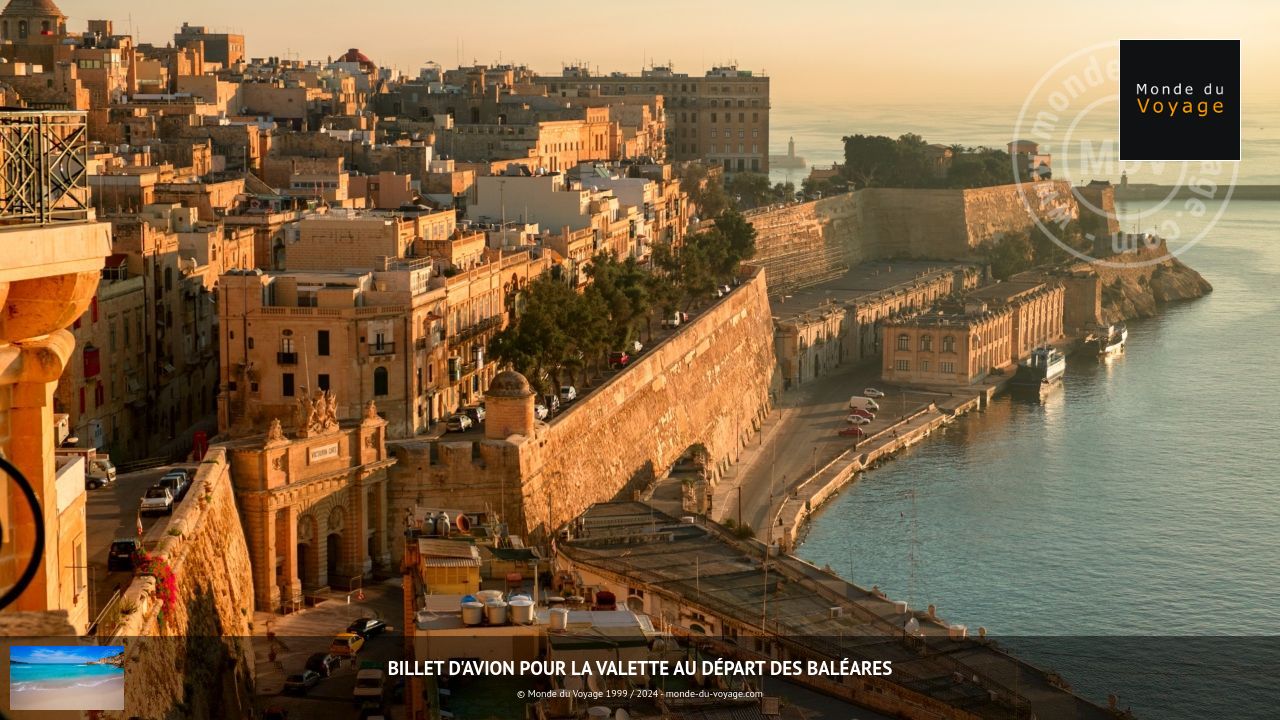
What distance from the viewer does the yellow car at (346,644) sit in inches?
722

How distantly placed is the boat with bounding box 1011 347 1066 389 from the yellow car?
32.7 metres

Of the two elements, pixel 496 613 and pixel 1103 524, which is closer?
pixel 496 613

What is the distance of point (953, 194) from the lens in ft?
224

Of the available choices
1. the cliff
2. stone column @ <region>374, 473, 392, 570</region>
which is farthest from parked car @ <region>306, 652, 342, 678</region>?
the cliff

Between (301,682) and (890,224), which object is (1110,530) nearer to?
(301,682)

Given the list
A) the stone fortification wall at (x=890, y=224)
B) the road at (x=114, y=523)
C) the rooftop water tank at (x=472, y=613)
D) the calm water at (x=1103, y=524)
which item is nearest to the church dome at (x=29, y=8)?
the stone fortification wall at (x=890, y=224)

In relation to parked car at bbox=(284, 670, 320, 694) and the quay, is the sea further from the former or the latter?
parked car at bbox=(284, 670, 320, 694)

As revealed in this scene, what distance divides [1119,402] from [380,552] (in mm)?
29345

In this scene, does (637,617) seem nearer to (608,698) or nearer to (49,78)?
(608,698)

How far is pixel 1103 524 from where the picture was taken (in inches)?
1346

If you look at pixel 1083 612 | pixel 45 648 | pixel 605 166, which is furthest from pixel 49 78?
pixel 45 648

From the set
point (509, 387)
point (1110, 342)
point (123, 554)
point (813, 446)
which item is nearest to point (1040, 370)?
point (1110, 342)

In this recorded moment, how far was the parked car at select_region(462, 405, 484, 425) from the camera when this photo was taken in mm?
25734

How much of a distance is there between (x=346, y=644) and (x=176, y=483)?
212 cm
